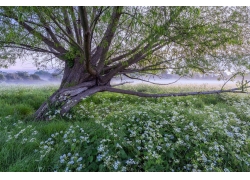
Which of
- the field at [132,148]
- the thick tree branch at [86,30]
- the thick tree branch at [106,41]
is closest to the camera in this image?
the field at [132,148]

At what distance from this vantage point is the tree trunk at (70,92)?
137 inches

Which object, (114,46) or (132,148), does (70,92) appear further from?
(132,148)

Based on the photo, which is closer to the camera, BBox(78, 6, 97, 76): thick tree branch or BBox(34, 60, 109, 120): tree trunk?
BBox(78, 6, 97, 76): thick tree branch

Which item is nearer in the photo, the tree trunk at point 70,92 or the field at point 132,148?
the field at point 132,148

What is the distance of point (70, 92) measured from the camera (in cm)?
366

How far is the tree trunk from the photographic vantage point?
3473 millimetres

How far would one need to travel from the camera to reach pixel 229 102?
4531 millimetres

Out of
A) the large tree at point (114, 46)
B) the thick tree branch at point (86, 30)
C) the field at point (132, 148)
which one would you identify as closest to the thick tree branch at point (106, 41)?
the large tree at point (114, 46)

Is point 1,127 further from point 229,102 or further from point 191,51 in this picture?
point 229,102

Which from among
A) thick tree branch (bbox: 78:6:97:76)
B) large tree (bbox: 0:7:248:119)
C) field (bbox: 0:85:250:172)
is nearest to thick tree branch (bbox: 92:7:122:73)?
large tree (bbox: 0:7:248:119)

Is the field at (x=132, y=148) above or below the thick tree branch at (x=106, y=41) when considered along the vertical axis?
below

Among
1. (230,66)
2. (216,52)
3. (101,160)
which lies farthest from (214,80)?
(101,160)

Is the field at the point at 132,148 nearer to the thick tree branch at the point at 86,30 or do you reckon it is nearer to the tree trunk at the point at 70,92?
the tree trunk at the point at 70,92

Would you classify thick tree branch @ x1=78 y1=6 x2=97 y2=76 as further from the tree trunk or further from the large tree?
the tree trunk
